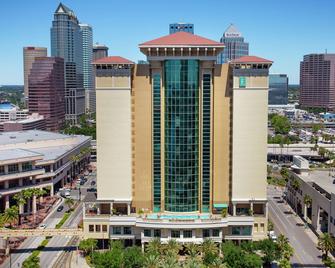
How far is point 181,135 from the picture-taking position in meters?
110

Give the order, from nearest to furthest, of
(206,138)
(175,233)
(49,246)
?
(175,233)
(206,138)
(49,246)

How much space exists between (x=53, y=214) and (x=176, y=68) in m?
63.4

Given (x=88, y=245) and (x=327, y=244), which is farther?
(x=88, y=245)

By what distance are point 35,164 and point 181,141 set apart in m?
60.1

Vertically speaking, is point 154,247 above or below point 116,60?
below

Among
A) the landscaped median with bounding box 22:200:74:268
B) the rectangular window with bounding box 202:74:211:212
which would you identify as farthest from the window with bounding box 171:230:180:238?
the landscaped median with bounding box 22:200:74:268

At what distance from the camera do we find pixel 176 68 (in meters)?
109

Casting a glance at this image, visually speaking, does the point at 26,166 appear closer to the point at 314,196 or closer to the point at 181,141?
the point at 181,141

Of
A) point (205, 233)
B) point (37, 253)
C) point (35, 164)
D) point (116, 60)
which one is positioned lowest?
point (37, 253)

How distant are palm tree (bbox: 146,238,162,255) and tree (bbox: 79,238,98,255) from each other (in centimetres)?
1471

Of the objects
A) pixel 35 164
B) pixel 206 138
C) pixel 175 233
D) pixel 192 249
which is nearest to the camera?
pixel 192 249

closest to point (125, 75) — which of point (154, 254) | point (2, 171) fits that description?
point (154, 254)

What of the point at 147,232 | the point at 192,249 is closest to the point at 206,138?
the point at 147,232

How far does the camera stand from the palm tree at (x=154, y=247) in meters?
94.0
